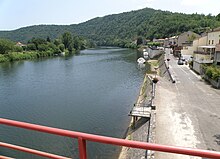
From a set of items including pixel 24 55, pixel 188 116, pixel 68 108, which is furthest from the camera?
pixel 24 55

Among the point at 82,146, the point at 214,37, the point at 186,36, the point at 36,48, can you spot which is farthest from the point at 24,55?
the point at 82,146

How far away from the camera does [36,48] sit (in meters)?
94.0

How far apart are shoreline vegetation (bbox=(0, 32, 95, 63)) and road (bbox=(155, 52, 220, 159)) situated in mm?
62619

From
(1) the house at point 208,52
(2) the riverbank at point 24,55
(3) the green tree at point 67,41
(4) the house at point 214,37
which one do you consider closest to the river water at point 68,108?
(1) the house at point 208,52

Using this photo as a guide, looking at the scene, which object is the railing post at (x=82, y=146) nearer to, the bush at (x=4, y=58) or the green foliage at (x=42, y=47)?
the bush at (x=4, y=58)

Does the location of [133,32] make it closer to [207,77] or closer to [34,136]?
[207,77]

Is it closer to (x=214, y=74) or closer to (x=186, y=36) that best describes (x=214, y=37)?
(x=214, y=74)

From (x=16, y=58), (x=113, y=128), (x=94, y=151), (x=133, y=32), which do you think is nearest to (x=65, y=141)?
(x=94, y=151)

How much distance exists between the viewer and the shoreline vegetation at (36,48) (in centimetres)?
7544

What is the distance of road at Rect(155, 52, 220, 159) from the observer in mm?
10797

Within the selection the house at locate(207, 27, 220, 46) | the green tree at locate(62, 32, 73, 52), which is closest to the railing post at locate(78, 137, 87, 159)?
the house at locate(207, 27, 220, 46)

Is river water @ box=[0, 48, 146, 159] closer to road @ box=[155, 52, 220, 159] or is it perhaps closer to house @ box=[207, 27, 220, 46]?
road @ box=[155, 52, 220, 159]

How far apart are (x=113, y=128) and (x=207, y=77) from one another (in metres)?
14.1

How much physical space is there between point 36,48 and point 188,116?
3488 inches
